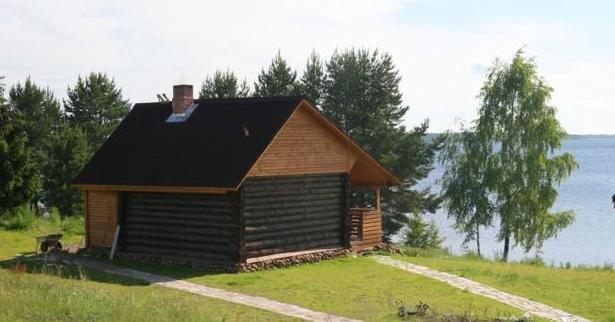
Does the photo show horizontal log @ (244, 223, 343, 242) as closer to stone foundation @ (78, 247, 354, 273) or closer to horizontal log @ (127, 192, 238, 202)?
stone foundation @ (78, 247, 354, 273)

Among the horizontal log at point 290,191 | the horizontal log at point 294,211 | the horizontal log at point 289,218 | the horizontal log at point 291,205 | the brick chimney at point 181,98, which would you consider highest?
the brick chimney at point 181,98

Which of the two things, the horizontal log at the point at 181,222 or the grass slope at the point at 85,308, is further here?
the horizontal log at the point at 181,222

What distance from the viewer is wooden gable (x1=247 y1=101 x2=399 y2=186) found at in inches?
966

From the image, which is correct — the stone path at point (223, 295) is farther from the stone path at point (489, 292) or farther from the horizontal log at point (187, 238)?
the stone path at point (489, 292)

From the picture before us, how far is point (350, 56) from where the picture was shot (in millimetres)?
54469

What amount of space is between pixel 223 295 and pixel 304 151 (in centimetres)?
806

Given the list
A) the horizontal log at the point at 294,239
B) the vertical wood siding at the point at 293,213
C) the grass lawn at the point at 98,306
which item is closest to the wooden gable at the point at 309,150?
the vertical wood siding at the point at 293,213

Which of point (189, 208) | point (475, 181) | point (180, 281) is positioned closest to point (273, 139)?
point (189, 208)

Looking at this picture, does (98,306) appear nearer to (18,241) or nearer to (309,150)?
(309,150)

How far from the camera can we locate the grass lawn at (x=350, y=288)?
17.6 meters

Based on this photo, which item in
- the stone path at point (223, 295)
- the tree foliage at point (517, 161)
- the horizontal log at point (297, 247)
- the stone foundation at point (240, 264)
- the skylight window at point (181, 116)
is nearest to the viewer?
the stone path at point (223, 295)

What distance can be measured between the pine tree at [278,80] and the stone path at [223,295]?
1245 inches

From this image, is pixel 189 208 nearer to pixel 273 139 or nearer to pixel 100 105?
pixel 273 139

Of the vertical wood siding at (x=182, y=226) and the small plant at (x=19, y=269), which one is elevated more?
the vertical wood siding at (x=182, y=226)
